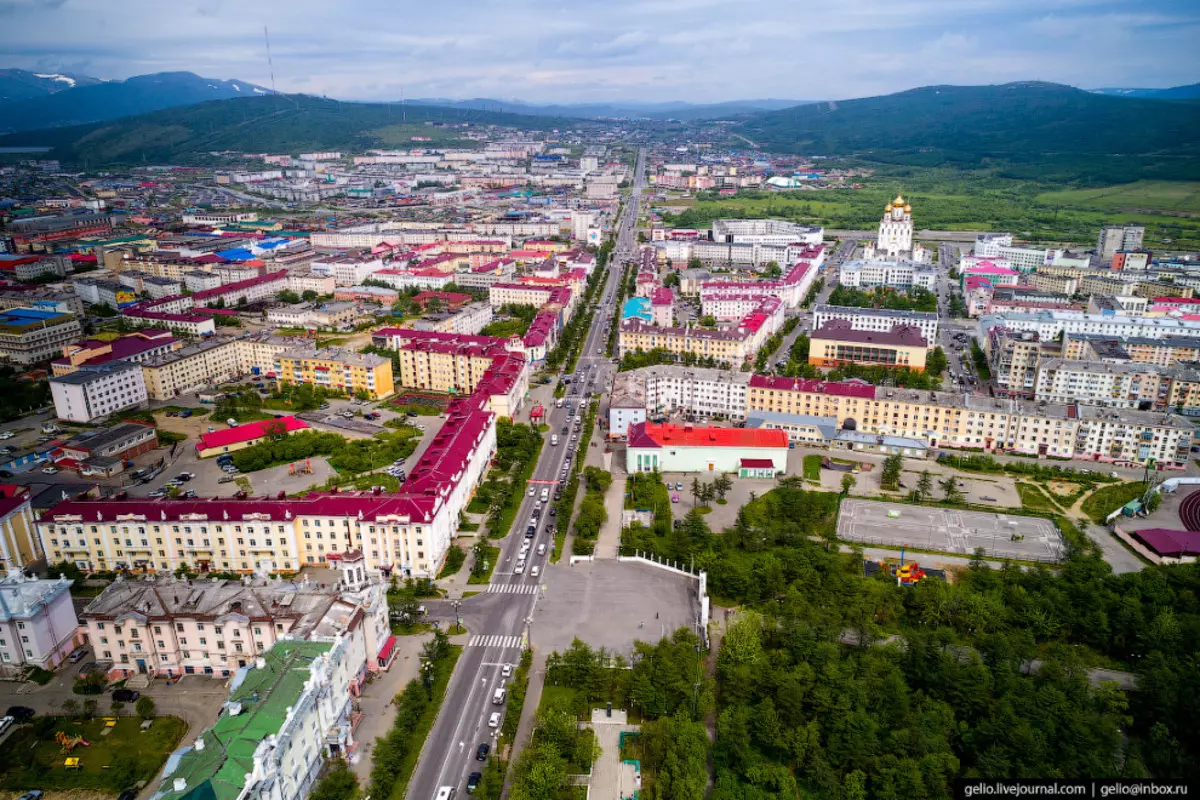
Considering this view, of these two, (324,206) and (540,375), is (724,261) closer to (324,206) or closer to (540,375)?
(540,375)

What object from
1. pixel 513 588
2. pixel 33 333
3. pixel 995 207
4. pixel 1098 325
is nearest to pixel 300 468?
pixel 513 588

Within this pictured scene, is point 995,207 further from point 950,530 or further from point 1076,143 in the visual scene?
point 950,530

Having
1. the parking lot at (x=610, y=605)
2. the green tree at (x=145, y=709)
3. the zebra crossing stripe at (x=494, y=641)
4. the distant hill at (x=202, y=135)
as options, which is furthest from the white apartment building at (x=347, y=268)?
the distant hill at (x=202, y=135)

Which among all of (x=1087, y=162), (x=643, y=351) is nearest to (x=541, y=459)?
(x=643, y=351)

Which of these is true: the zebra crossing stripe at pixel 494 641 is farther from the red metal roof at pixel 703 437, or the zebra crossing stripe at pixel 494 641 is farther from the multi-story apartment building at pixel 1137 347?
the multi-story apartment building at pixel 1137 347

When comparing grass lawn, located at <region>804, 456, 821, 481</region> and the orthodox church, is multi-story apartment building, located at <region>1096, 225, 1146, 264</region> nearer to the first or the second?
the orthodox church

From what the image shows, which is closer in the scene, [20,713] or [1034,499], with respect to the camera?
[20,713]
